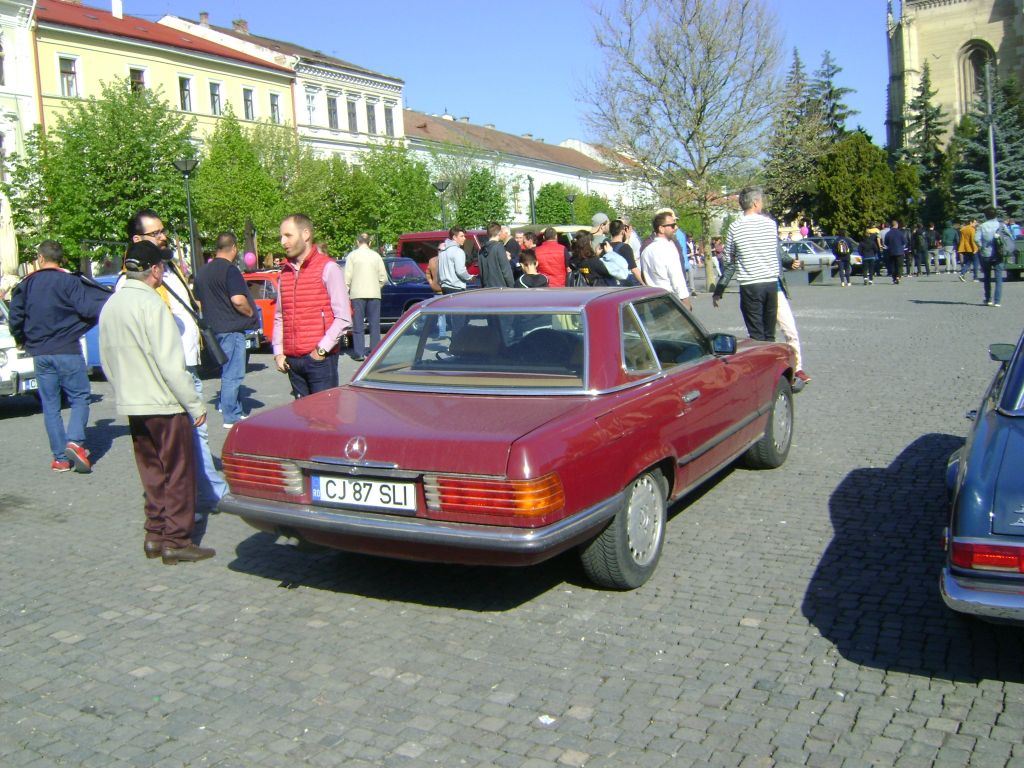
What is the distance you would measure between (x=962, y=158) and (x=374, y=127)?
37048mm

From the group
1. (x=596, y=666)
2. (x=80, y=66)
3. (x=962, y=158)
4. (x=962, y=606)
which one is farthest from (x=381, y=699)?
(x=962, y=158)

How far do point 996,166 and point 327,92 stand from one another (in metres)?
39.1

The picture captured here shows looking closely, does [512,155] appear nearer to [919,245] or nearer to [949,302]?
[919,245]

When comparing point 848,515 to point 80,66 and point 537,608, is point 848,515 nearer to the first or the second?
point 537,608

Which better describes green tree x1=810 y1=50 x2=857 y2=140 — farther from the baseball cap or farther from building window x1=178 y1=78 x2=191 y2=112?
the baseball cap

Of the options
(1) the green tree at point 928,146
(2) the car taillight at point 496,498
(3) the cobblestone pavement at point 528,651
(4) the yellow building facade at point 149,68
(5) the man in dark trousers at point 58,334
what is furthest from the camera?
(1) the green tree at point 928,146

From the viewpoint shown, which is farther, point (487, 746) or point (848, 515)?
point (848, 515)

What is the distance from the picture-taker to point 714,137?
33.4m

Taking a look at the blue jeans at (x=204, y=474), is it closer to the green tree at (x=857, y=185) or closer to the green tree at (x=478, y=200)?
the green tree at (x=857, y=185)

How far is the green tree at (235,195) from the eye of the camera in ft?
138

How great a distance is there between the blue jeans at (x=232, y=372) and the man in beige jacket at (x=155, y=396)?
359 cm

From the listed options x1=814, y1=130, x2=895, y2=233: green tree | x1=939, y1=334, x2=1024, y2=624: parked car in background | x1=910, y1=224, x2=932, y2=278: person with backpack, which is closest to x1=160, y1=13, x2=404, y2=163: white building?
x1=814, y1=130, x2=895, y2=233: green tree

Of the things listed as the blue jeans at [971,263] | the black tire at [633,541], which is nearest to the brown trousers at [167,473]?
the black tire at [633,541]

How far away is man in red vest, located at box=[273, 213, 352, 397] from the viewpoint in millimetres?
7004
